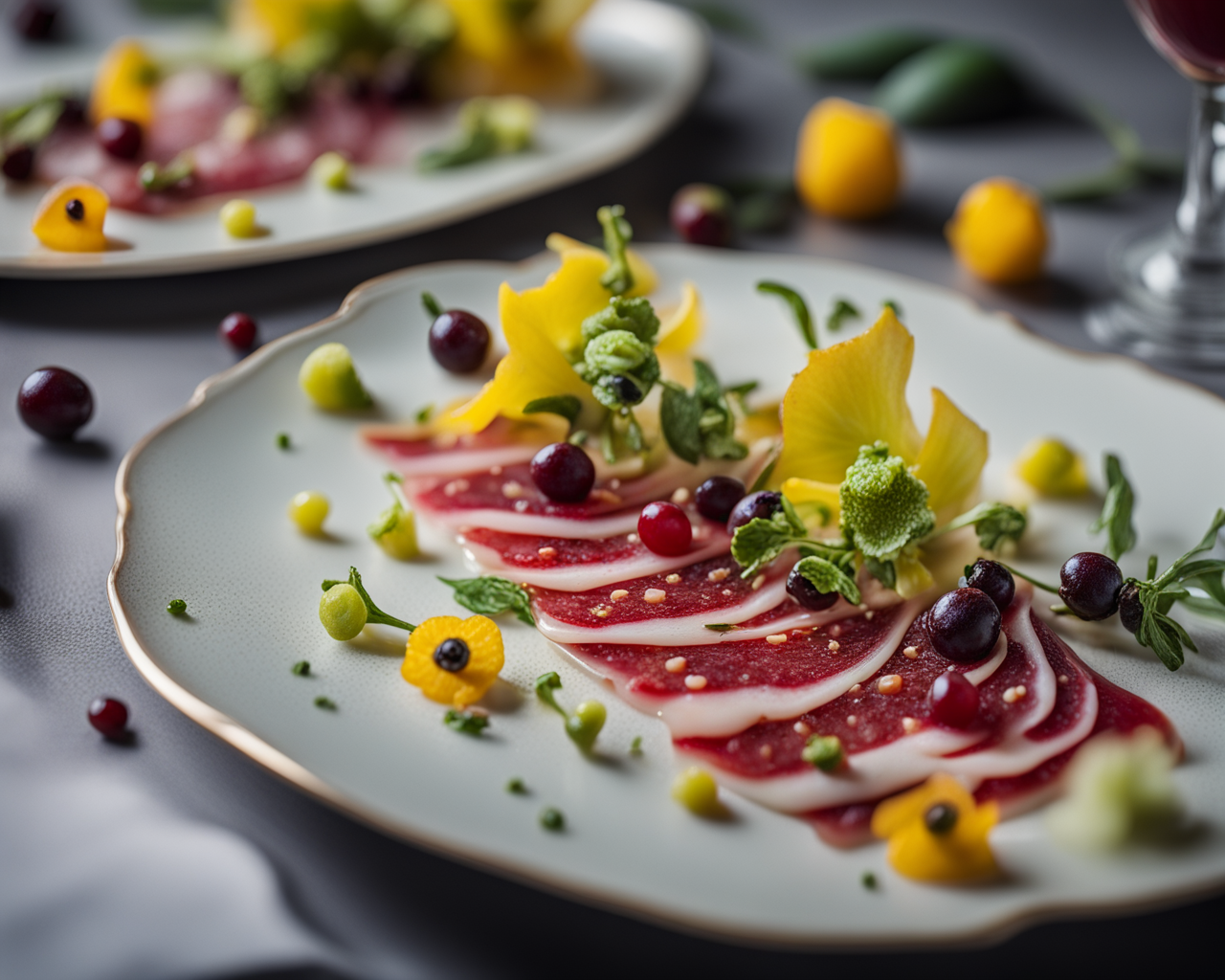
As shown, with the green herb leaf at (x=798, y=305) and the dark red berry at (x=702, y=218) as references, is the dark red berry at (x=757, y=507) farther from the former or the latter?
the dark red berry at (x=702, y=218)

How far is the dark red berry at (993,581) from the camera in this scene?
151cm

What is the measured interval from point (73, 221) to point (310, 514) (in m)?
0.90

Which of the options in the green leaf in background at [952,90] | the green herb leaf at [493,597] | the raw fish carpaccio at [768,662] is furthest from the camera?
the green leaf in background at [952,90]

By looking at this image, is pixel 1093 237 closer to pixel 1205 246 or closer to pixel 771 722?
pixel 1205 246

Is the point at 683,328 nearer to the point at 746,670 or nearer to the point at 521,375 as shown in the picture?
the point at 521,375

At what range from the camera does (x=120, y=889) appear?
1.29m

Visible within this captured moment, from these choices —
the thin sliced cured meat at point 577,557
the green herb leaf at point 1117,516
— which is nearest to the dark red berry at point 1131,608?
the green herb leaf at point 1117,516

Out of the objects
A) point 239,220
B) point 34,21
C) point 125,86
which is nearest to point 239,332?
point 239,220

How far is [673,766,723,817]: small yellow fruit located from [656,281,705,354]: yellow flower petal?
2.59 ft

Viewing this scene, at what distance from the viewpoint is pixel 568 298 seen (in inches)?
69.9

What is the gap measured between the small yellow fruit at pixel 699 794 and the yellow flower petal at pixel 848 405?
1.57 ft

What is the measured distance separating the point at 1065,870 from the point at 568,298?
98 centimetres

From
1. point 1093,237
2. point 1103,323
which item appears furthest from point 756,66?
point 1103,323

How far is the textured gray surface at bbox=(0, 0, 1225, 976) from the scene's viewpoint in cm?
125
